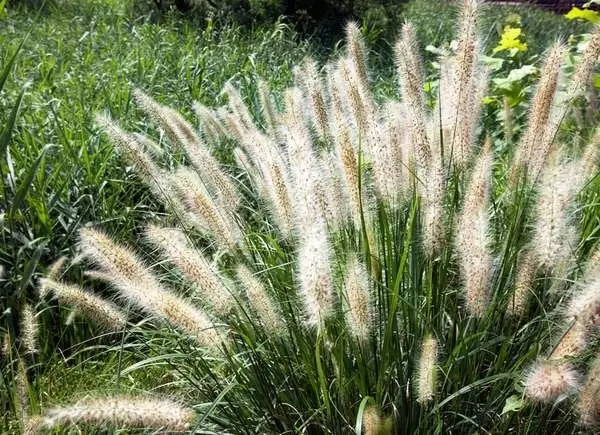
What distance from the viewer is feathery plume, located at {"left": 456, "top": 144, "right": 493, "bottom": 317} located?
5.48ft

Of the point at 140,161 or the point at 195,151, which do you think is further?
the point at 195,151

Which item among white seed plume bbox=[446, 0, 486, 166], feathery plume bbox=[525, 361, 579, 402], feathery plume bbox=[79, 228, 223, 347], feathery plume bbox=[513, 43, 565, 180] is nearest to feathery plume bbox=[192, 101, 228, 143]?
white seed plume bbox=[446, 0, 486, 166]

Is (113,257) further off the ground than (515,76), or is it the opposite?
(113,257)

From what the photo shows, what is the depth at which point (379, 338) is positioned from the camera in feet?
6.37

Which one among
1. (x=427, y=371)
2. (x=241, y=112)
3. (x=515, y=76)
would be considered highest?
(x=241, y=112)

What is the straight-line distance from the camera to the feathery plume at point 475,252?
65.7 inches

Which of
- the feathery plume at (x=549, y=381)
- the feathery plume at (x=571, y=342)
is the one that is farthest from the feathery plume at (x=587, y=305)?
the feathery plume at (x=549, y=381)

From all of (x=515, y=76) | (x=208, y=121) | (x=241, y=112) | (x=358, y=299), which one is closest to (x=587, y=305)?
(x=358, y=299)

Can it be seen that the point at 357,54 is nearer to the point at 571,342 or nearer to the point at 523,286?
the point at 523,286

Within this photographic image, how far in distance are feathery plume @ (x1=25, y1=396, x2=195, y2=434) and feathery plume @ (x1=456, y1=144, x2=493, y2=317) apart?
0.68 meters

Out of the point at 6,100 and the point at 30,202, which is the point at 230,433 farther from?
the point at 6,100

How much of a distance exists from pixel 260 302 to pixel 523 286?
0.64 m

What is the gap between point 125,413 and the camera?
154cm

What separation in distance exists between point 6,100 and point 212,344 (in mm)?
3098
